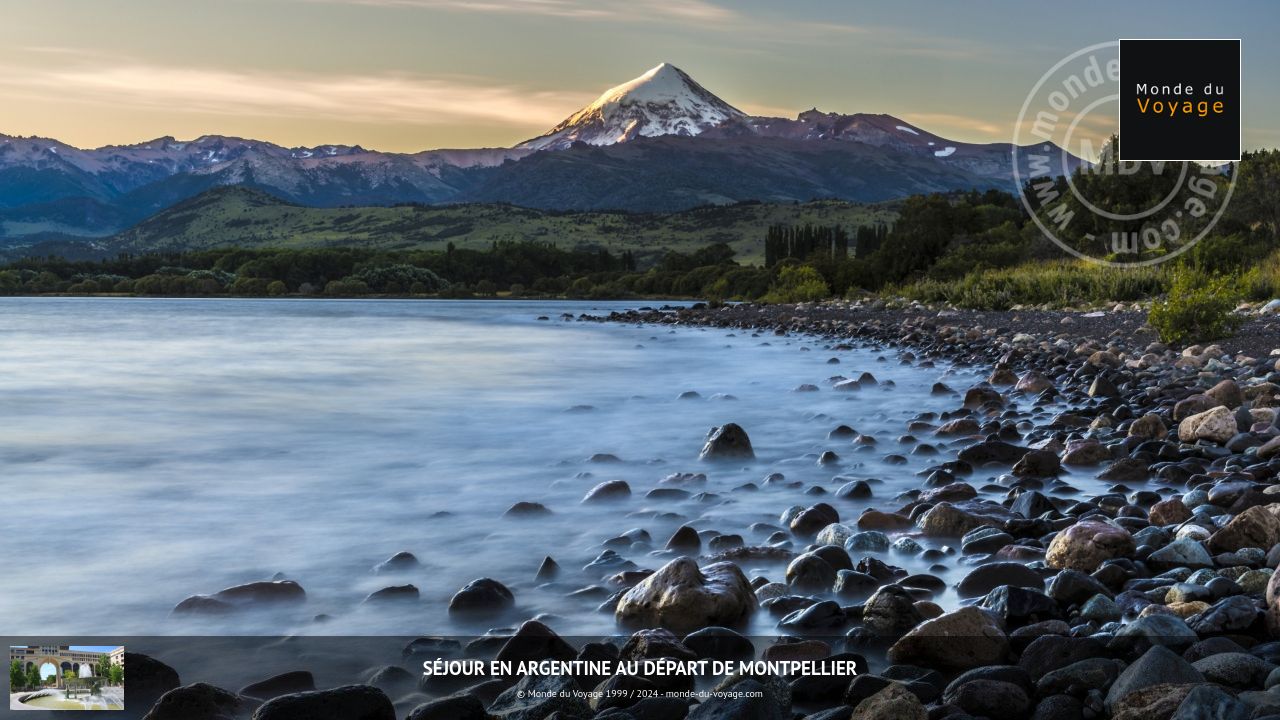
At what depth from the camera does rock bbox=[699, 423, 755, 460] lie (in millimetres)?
9352

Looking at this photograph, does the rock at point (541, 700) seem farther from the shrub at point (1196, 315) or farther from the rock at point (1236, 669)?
the shrub at point (1196, 315)

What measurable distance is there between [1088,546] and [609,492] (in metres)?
3.77

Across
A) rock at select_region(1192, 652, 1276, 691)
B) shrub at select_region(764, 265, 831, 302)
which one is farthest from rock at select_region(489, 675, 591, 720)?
shrub at select_region(764, 265, 831, 302)

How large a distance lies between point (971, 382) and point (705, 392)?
458 centimetres

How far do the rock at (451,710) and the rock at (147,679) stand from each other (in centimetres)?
122

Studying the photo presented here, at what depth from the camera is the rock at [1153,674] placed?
3.06 m

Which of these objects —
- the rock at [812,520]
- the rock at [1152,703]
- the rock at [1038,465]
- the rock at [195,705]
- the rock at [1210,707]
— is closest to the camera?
the rock at [1210,707]

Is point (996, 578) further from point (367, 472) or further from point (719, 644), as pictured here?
point (367, 472)

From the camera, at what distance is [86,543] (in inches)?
262

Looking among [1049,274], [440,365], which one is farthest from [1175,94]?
[440,365]

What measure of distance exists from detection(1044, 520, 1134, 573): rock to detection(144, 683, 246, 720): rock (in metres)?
3.91

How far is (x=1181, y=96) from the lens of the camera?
22.6 m

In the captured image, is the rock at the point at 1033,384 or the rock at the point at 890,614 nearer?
the rock at the point at 890,614

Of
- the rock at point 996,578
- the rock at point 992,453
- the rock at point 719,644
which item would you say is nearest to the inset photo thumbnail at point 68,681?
the rock at point 719,644
